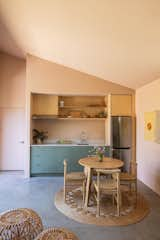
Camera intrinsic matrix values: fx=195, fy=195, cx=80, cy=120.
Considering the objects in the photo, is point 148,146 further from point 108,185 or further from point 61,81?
point 61,81

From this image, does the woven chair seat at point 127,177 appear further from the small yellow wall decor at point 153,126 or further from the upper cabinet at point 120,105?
the upper cabinet at point 120,105

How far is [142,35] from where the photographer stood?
2.59m

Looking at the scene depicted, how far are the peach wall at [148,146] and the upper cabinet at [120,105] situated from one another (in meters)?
0.25

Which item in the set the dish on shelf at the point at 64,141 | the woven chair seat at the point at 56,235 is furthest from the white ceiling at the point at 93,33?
the woven chair seat at the point at 56,235

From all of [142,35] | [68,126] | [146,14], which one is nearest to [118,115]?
[68,126]

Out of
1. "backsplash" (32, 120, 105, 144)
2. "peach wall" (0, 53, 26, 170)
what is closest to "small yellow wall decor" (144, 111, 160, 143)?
"backsplash" (32, 120, 105, 144)

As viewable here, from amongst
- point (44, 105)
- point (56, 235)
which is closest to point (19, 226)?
point (56, 235)

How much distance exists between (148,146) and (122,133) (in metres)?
0.91

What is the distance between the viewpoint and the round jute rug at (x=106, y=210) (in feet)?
9.57

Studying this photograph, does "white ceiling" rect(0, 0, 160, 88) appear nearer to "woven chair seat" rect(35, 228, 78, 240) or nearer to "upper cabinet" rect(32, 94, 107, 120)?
"upper cabinet" rect(32, 94, 107, 120)

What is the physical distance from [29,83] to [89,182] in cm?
313

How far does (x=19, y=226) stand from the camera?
203 centimetres

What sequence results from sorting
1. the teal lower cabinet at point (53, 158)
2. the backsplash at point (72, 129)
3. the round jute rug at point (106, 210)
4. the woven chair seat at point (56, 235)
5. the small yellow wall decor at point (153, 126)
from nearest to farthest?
the woven chair seat at point (56, 235), the round jute rug at point (106, 210), the small yellow wall decor at point (153, 126), the teal lower cabinet at point (53, 158), the backsplash at point (72, 129)

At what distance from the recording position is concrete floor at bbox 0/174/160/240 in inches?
101
